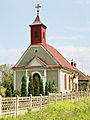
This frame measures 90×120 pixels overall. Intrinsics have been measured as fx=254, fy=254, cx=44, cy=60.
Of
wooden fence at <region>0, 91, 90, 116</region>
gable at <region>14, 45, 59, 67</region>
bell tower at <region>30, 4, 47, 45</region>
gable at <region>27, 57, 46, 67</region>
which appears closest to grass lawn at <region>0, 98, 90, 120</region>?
wooden fence at <region>0, 91, 90, 116</region>

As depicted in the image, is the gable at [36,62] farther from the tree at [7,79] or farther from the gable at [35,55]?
the tree at [7,79]

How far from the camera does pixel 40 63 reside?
111 ft

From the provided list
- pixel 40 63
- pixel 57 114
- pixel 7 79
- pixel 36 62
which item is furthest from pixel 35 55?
pixel 7 79

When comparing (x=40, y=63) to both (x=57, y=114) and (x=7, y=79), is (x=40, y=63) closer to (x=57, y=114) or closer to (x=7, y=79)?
(x=57, y=114)

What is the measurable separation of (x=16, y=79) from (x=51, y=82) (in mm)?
5221

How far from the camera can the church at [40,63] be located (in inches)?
1318

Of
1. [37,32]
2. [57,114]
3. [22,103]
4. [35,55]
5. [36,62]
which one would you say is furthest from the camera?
[37,32]

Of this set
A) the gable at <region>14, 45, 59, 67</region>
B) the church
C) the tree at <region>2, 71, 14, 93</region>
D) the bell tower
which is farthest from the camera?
the tree at <region>2, 71, 14, 93</region>

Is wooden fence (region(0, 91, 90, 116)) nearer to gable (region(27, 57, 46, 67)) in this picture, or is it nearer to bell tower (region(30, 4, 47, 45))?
gable (region(27, 57, 46, 67))

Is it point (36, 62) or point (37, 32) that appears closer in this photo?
point (36, 62)

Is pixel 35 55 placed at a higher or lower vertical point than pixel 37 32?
lower

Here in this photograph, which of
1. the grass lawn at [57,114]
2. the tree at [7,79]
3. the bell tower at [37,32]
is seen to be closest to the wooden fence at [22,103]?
the grass lawn at [57,114]

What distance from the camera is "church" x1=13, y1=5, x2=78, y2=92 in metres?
33.5

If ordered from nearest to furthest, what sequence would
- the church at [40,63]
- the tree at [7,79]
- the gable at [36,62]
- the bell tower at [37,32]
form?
the church at [40,63]
the gable at [36,62]
the bell tower at [37,32]
the tree at [7,79]
